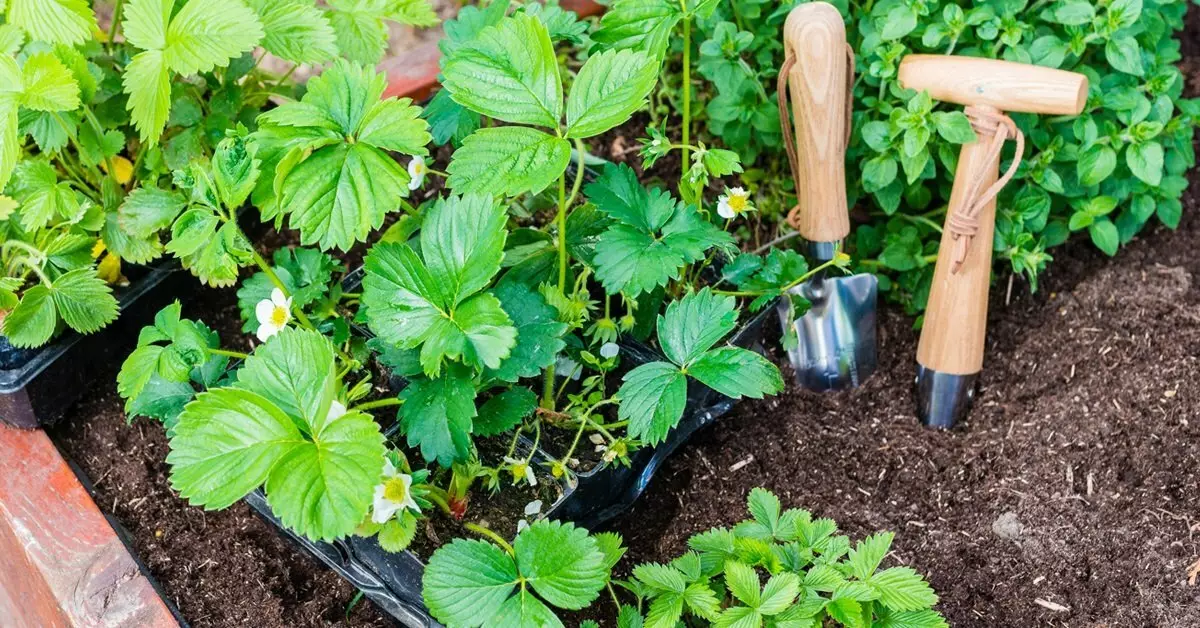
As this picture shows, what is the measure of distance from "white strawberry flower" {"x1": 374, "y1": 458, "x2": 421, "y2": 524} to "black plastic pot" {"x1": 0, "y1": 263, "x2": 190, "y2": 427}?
0.63 m

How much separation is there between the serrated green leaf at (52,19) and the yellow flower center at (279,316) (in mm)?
429

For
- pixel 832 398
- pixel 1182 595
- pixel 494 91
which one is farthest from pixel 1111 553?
pixel 494 91

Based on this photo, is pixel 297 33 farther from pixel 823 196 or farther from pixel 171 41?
pixel 823 196

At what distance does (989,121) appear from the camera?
4.93ft

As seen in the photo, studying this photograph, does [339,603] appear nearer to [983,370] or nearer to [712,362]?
[712,362]

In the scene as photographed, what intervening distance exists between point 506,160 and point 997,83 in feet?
2.30

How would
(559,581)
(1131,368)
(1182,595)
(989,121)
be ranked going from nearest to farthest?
(559,581) → (1182,595) → (989,121) → (1131,368)

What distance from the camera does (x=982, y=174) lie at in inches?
59.9

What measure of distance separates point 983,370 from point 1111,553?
1.17 ft

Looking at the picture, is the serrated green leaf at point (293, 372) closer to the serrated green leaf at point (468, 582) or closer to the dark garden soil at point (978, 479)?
the serrated green leaf at point (468, 582)

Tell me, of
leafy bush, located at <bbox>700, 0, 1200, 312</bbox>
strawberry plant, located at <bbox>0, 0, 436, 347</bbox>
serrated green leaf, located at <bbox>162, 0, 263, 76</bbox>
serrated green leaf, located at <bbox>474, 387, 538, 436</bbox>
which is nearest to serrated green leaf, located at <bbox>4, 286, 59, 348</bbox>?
strawberry plant, located at <bbox>0, 0, 436, 347</bbox>

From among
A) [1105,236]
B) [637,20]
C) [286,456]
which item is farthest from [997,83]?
[286,456]

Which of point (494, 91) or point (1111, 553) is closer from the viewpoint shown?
point (494, 91)

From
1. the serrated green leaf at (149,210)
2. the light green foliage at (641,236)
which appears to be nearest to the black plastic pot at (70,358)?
the serrated green leaf at (149,210)
